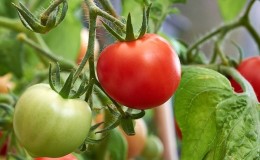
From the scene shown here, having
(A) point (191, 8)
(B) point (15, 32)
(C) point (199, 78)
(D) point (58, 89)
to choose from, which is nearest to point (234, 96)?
(C) point (199, 78)

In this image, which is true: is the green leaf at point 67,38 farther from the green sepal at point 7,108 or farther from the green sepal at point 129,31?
the green sepal at point 129,31

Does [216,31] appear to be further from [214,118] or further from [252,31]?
[214,118]

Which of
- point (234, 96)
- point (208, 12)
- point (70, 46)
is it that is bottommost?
point (208, 12)

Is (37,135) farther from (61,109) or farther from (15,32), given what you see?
(15,32)

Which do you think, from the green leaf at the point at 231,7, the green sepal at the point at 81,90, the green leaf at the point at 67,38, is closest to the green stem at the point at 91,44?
the green sepal at the point at 81,90

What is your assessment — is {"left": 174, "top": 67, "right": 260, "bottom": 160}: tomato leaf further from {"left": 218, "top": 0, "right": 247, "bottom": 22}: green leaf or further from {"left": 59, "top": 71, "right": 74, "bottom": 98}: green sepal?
{"left": 218, "top": 0, "right": 247, "bottom": 22}: green leaf

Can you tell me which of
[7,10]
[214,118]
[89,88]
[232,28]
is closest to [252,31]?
[232,28]

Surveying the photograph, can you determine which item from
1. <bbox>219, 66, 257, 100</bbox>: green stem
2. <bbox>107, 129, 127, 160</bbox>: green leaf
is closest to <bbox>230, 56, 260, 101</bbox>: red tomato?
<bbox>219, 66, 257, 100</bbox>: green stem
